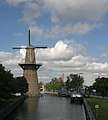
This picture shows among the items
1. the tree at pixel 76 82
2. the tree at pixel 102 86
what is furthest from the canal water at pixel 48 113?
the tree at pixel 76 82

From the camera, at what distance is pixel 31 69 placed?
5541 inches

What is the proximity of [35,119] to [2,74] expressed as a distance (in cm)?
1368

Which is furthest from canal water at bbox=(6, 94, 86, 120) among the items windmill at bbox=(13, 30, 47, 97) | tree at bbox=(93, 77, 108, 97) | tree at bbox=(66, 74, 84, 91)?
tree at bbox=(66, 74, 84, 91)

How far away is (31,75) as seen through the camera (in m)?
142

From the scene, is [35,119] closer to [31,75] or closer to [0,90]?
[0,90]

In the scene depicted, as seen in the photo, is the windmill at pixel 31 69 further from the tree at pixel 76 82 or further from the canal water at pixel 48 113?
the canal water at pixel 48 113

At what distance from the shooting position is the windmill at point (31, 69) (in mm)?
140500

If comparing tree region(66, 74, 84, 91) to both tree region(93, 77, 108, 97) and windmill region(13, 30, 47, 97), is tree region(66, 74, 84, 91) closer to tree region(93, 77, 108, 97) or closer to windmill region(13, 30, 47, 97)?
windmill region(13, 30, 47, 97)

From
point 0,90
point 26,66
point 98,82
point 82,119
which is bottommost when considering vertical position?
point 82,119

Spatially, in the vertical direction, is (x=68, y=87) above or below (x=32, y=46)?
below

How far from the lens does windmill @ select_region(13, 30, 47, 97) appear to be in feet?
461

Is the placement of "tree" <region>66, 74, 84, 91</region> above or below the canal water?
above

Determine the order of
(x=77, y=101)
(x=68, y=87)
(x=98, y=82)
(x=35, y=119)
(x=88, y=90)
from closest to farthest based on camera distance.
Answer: (x=35, y=119)
(x=77, y=101)
(x=98, y=82)
(x=88, y=90)
(x=68, y=87)

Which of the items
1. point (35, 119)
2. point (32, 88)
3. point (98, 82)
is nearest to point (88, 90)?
point (32, 88)
